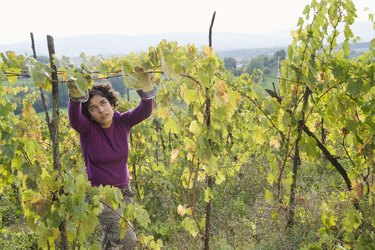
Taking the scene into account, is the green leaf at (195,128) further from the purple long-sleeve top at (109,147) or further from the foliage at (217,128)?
the purple long-sleeve top at (109,147)

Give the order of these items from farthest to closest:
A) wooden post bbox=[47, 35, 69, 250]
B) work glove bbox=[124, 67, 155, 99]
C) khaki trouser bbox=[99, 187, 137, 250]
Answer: khaki trouser bbox=[99, 187, 137, 250] < work glove bbox=[124, 67, 155, 99] < wooden post bbox=[47, 35, 69, 250]

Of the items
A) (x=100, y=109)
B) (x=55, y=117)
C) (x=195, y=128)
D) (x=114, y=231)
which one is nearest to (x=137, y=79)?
(x=55, y=117)

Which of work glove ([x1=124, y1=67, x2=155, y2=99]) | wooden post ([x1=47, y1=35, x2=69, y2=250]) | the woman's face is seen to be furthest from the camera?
the woman's face

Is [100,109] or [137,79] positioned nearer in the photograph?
[137,79]

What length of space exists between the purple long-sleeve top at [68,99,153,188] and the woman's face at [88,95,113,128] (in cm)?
6

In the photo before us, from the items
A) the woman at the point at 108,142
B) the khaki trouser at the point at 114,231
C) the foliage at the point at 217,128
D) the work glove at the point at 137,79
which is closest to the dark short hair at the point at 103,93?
the woman at the point at 108,142

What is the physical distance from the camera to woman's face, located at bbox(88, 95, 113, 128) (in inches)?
101

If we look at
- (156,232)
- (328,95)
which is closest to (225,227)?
(156,232)

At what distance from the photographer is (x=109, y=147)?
269cm

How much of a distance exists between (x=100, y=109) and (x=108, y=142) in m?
0.25

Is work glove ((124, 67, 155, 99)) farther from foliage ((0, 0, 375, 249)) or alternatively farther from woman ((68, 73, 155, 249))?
woman ((68, 73, 155, 249))

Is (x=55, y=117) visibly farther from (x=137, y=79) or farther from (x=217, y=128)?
(x=217, y=128)

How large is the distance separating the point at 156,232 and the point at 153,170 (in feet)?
2.60

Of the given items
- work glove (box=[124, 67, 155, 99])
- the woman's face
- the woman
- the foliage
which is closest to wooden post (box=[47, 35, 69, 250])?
the foliage
